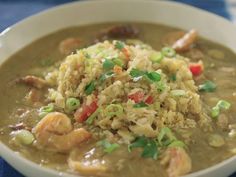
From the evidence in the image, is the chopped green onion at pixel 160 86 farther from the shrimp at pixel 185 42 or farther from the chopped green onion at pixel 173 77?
the shrimp at pixel 185 42

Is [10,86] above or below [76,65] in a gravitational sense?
below

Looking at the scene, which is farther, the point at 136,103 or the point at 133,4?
the point at 133,4

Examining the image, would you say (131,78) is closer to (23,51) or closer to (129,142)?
(129,142)

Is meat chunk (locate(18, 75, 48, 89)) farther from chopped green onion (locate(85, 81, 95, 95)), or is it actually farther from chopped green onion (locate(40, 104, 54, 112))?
chopped green onion (locate(85, 81, 95, 95))

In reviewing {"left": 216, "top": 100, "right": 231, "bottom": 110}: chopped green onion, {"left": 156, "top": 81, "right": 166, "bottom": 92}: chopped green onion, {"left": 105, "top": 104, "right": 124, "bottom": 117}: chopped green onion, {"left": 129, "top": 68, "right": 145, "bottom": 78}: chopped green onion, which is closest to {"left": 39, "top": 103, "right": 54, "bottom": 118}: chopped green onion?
{"left": 105, "top": 104, "right": 124, "bottom": 117}: chopped green onion

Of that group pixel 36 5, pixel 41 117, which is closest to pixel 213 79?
pixel 41 117

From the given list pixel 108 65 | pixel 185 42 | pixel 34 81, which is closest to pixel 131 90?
pixel 108 65
